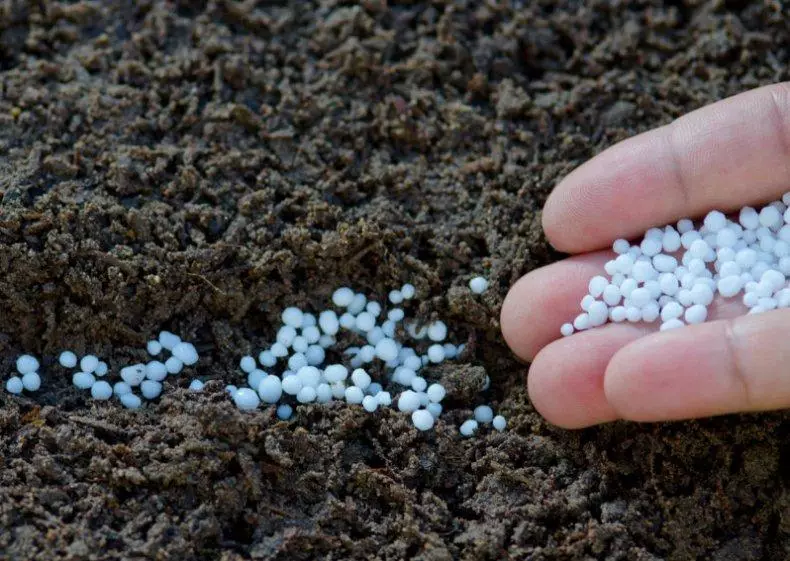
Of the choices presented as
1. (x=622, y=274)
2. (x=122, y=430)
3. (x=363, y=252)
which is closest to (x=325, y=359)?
(x=363, y=252)

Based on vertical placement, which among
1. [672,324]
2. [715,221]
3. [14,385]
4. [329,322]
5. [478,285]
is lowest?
[14,385]

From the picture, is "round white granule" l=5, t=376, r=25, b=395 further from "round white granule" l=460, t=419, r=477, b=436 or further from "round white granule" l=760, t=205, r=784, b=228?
"round white granule" l=760, t=205, r=784, b=228

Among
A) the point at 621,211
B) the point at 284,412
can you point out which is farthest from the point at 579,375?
the point at 284,412

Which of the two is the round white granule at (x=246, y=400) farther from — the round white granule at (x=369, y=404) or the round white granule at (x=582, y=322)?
the round white granule at (x=582, y=322)

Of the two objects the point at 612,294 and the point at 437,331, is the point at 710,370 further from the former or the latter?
the point at 437,331

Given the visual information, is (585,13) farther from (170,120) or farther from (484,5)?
(170,120)

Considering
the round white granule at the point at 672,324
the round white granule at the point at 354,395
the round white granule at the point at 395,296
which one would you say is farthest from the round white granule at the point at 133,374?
the round white granule at the point at 672,324
